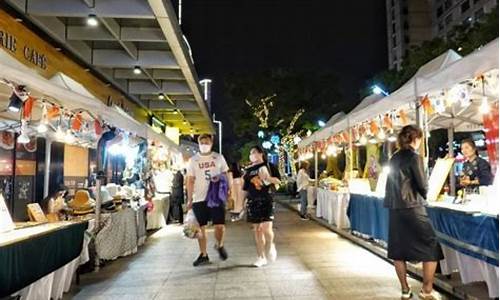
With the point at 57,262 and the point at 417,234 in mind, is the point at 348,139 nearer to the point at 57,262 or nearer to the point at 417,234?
the point at 417,234

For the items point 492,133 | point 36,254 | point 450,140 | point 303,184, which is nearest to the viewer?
point 36,254

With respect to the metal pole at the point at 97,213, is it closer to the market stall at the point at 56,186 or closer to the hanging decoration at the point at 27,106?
the market stall at the point at 56,186

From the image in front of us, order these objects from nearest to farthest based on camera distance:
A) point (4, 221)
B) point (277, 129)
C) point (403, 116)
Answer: point (4, 221) < point (403, 116) < point (277, 129)

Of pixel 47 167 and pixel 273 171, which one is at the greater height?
pixel 47 167

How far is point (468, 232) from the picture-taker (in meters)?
4.79

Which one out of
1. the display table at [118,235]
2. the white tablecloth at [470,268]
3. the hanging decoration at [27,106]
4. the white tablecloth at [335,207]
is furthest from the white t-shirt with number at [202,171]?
the white tablecloth at [335,207]

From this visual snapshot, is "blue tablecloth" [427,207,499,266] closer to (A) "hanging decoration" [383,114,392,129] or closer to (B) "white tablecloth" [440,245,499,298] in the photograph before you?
(B) "white tablecloth" [440,245,499,298]

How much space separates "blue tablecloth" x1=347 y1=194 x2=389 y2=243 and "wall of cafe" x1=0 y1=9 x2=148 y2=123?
21.2 ft

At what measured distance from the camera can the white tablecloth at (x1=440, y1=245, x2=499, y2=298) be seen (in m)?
4.67

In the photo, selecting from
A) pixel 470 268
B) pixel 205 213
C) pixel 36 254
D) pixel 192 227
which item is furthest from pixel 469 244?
pixel 36 254

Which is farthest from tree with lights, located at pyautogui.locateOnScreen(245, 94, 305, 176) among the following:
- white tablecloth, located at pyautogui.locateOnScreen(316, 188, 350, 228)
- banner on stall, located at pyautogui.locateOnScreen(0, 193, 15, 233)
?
banner on stall, located at pyautogui.locateOnScreen(0, 193, 15, 233)

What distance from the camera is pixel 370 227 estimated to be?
8.35 metres

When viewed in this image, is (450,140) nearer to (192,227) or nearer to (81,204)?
(192,227)

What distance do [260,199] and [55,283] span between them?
302cm
